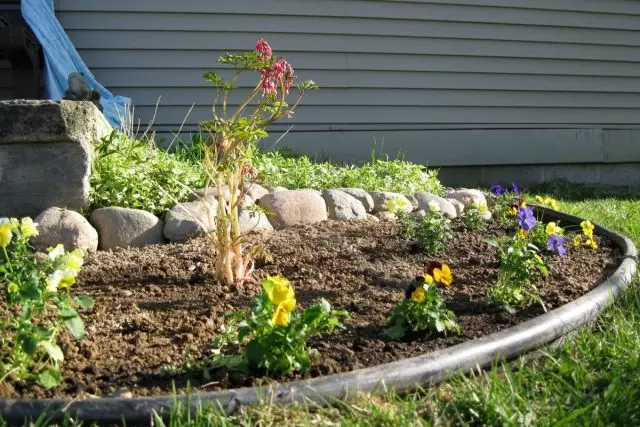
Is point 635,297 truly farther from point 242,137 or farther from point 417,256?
point 242,137

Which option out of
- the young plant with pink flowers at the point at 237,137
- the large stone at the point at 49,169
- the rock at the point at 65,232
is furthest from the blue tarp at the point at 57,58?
the young plant with pink flowers at the point at 237,137

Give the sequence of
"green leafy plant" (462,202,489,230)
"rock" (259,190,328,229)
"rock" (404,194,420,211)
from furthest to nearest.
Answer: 1. "rock" (404,194,420,211)
2. "green leafy plant" (462,202,489,230)
3. "rock" (259,190,328,229)

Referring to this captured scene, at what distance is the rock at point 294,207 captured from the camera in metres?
4.20

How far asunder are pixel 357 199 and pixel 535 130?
440cm

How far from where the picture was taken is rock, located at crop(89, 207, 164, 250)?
3.68 metres

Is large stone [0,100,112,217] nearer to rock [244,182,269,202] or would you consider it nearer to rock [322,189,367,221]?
rock [244,182,269,202]

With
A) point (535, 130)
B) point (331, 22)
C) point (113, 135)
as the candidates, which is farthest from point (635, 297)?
point (535, 130)

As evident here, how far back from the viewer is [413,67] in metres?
7.59

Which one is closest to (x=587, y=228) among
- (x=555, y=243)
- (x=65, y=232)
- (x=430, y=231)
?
(x=555, y=243)

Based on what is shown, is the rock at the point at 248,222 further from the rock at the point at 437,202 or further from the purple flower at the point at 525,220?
the purple flower at the point at 525,220

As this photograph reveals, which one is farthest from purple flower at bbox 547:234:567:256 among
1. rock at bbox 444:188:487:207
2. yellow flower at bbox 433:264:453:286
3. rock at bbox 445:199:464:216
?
rock at bbox 444:188:487:207

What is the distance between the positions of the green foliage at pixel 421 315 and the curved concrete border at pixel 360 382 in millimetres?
212

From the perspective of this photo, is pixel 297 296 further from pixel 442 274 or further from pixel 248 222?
pixel 248 222

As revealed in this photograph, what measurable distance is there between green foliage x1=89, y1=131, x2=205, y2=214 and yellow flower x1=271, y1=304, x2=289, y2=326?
6.29 feet
